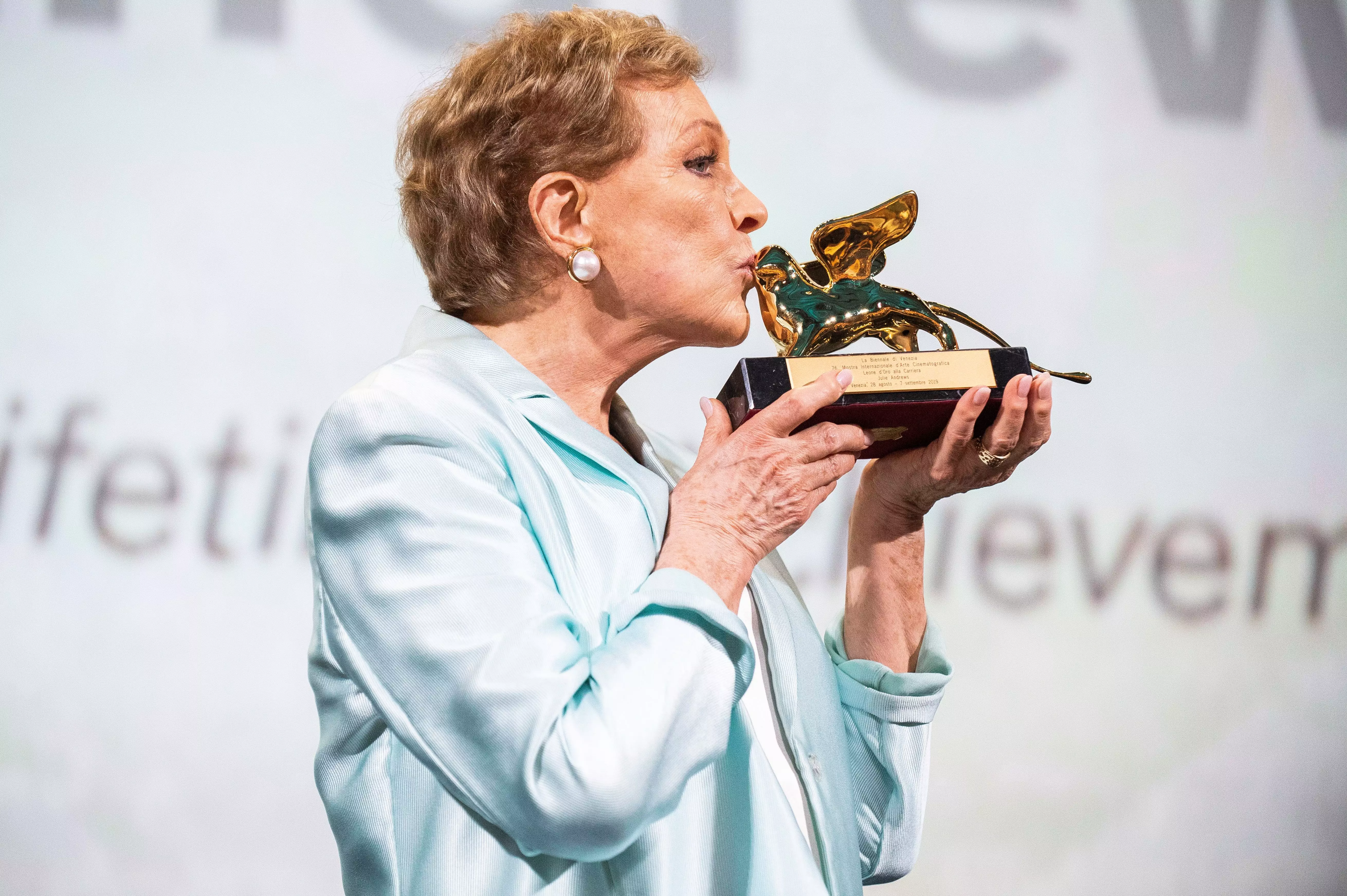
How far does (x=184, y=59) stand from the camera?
2137mm

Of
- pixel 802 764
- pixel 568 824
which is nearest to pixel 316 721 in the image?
pixel 802 764

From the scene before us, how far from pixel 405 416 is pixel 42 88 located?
1598mm

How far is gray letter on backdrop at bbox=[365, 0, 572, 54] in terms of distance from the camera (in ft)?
7.27

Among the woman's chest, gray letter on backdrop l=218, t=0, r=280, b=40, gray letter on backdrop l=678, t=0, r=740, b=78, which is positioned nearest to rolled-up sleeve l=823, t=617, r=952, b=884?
the woman's chest

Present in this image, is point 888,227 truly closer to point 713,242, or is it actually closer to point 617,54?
point 713,242

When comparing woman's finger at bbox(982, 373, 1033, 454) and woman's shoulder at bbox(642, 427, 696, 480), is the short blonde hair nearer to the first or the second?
woman's shoulder at bbox(642, 427, 696, 480)

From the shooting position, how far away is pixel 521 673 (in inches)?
33.4

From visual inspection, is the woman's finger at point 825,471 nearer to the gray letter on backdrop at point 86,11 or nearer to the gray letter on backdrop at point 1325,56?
the gray letter on backdrop at point 86,11

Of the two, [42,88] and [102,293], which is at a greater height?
[42,88]

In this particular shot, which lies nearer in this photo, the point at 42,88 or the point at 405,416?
the point at 405,416

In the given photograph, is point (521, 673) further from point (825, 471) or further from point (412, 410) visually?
point (825, 471)

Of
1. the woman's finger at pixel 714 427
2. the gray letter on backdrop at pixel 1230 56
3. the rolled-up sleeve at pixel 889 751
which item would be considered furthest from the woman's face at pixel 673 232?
the gray letter on backdrop at pixel 1230 56

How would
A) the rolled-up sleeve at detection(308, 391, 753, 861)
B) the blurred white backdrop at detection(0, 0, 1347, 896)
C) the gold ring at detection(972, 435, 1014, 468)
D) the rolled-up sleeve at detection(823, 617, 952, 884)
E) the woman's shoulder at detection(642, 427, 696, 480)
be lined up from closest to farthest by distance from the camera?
the rolled-up sleeve at detection(308, 391, 753, 861) → the gold ring at detection(972, 435, 1014, 468) → the rolled-up sleeve at detection(823, 617, 952, 884) → the woman's shoulder at detection(642, 427, 696, 480) → the blurred white backdrop at detection(0, 0, 1347, 896)

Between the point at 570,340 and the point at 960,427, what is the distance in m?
0.43
